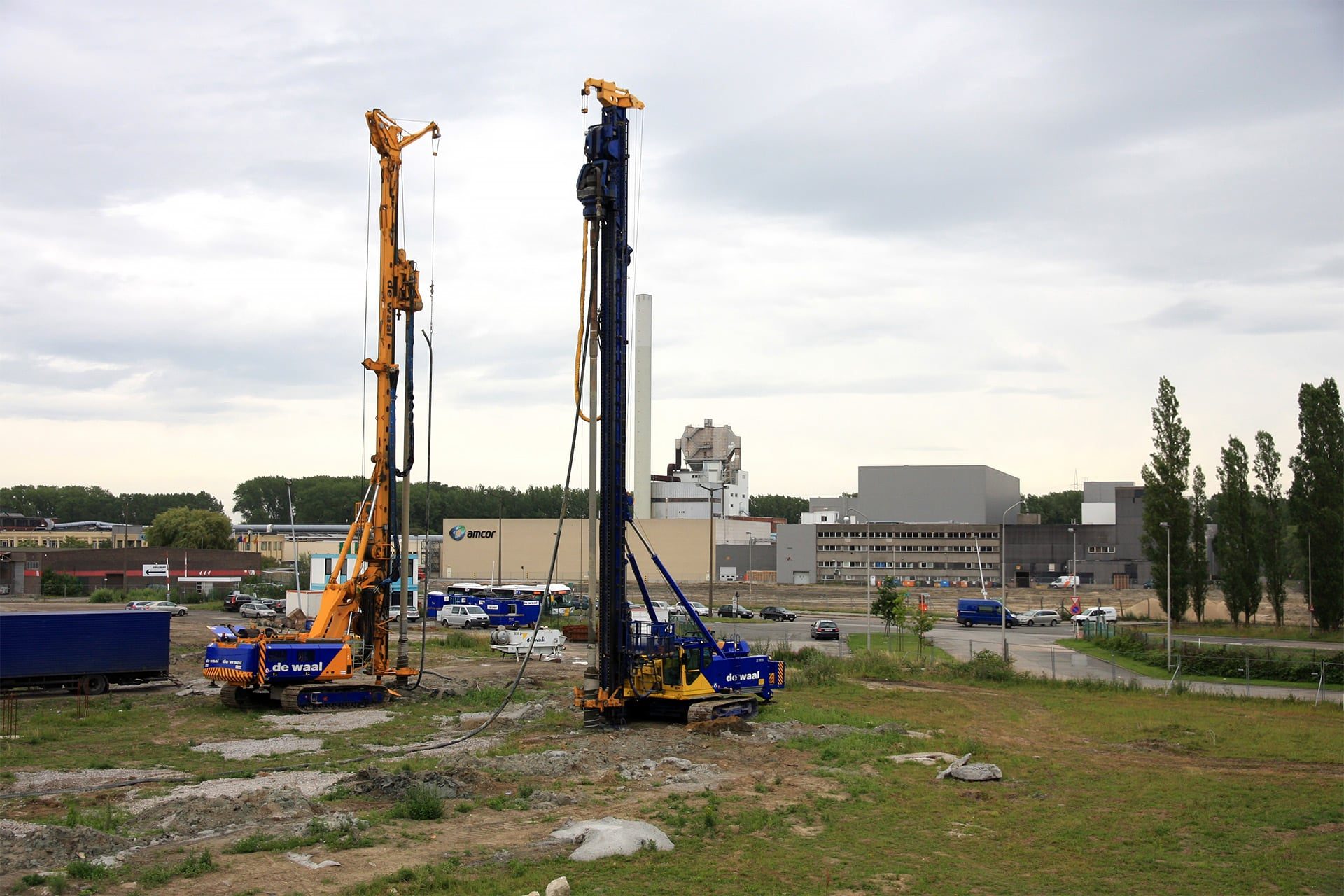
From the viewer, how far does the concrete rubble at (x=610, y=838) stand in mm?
15555

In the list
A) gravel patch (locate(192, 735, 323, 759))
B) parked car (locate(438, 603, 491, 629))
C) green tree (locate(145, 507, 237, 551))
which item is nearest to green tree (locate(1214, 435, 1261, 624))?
parked car (locate(438, 603, 491, 629))

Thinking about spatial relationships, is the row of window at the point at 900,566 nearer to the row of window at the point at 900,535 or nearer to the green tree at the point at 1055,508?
the row of window at the point at 900,535

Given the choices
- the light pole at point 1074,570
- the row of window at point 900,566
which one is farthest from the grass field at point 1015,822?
the row of window at point 900,566

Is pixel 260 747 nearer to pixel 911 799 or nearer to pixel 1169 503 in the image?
pixel 911 799

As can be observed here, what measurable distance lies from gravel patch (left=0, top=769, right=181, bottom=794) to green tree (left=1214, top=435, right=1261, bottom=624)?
206 ft

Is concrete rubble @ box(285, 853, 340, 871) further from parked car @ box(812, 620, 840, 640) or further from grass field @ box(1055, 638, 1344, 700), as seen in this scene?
parked car @ box(812, 620, 840, 640)

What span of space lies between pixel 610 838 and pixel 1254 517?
63360 millimetres

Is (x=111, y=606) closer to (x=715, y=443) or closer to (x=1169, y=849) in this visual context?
(x=1169, y=849)

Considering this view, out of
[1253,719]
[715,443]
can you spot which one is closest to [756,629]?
[1253,719]

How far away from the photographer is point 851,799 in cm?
2020

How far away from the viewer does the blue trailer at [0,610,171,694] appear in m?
32.6

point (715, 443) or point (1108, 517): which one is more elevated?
point (715, 443)

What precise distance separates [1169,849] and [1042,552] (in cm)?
10387

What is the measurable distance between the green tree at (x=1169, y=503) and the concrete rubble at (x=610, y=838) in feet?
187
